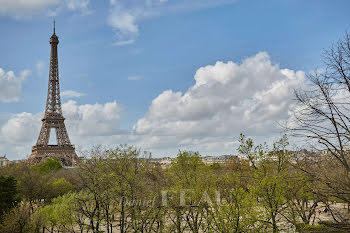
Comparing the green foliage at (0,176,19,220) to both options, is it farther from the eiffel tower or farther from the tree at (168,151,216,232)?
the eiffel tower

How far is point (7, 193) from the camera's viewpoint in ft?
100

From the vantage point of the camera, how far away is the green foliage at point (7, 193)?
1182 inches

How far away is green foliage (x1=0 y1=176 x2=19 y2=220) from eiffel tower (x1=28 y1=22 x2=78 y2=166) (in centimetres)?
4606

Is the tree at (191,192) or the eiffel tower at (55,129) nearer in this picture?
the tree at (191,192)

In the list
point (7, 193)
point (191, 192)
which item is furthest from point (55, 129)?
point (191, 192)

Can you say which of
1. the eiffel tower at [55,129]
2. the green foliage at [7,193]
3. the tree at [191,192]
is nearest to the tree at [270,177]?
the tree at [191,192]

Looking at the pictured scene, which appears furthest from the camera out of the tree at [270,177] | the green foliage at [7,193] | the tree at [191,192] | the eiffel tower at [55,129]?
the eiffel tower at [55,129]

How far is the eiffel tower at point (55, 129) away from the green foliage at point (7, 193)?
151ft

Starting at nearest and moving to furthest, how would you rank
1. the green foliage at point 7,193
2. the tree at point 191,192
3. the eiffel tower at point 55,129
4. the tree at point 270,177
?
the tree at point 270,177 → the tree at point 191,192 → the green foliage at point 7,193 → the eiffel tower at point 55,129

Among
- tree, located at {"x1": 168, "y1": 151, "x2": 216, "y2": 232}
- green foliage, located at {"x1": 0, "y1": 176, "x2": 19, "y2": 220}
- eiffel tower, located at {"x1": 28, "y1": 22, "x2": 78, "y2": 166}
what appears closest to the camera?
tree, located at {"x1": 168, "y1": 151, "x2": 216, "y2": 232}

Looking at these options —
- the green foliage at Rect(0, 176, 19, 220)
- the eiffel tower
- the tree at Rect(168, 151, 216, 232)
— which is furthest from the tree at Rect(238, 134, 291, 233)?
the eiffel tower

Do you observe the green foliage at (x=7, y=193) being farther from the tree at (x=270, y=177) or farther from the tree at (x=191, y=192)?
the tree at (x=270, y=177)

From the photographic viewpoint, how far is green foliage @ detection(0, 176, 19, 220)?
98.5 feet

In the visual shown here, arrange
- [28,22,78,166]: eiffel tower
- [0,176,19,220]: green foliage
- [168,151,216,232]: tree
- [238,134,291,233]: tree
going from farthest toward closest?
1. [28,22,78,166]: eiffel tower
2. [0,176,19,220]: green foliage
3. [168,151,216,232]: tree
4. [238,134,291,233]: tree
